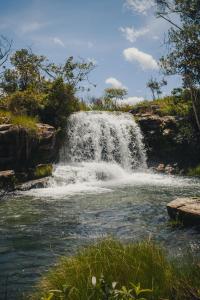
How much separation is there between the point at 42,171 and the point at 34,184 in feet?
6.02

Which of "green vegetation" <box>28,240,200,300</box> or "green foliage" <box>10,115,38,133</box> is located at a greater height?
"green foliage" <box>10,115,38,133</box>

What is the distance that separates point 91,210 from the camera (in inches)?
611

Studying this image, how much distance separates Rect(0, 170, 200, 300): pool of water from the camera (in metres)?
9.39

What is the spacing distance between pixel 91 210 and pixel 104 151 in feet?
52.4

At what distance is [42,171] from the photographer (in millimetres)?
23656

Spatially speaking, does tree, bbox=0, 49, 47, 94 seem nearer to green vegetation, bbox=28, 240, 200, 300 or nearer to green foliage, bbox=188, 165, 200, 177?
green foliage, bbox=188, 165, 200, 177

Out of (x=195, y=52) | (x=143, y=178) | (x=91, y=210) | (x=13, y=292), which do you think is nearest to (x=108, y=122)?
(x=143, y=178)

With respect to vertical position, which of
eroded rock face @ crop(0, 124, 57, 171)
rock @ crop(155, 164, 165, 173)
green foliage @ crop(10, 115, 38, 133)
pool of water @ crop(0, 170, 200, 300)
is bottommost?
pool of water @ crop(0, 170, 200, 300)

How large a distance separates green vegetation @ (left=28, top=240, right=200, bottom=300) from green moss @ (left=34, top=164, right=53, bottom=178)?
17.1 meters

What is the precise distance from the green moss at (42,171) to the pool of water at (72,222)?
4.18 feet

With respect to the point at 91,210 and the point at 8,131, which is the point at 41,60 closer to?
the point at 8,131

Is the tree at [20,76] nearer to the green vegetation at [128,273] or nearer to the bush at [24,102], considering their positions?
the bush at [24,102]

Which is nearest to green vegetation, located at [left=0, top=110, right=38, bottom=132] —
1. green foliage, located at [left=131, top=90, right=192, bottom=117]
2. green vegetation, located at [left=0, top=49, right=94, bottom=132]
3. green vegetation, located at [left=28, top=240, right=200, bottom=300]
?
green vegetation, located at [left=0, top=49, right=94, bottom=132]

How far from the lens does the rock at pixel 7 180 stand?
2062 centimetres
